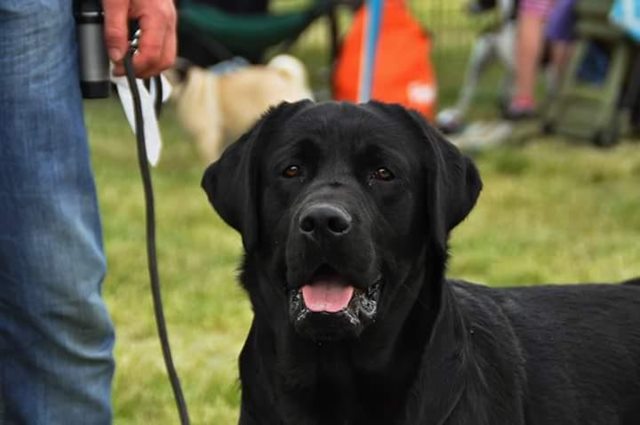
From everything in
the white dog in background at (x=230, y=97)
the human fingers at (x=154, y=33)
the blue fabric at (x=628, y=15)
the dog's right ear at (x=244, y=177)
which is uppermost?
the human fingers at (x=154, y=33)

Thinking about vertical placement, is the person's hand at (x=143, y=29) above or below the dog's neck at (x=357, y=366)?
above

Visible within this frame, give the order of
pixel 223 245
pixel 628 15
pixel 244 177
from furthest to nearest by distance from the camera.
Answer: pixel 628 15 < pixel 223 245 < pixel 244 177

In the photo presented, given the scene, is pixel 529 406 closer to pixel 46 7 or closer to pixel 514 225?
pixel 46 7

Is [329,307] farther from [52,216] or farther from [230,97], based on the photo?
[230,97]

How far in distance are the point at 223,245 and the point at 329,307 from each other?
439 centimetres

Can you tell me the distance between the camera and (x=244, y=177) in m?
3.20

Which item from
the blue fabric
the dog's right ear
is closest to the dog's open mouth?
the dog's right ear

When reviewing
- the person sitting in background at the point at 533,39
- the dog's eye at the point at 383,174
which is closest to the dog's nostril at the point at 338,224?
the dog's eye at the point at 383,174

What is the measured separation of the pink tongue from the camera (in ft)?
9.73

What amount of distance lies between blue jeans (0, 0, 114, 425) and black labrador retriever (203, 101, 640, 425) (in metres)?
0.37

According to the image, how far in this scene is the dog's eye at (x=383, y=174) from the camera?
10.2ft

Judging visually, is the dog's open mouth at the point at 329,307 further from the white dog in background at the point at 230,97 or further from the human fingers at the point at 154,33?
the white dog in background at the point at 230,97

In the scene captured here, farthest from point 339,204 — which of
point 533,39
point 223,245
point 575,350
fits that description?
point 533,39

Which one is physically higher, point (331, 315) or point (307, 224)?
point (307, 224)
